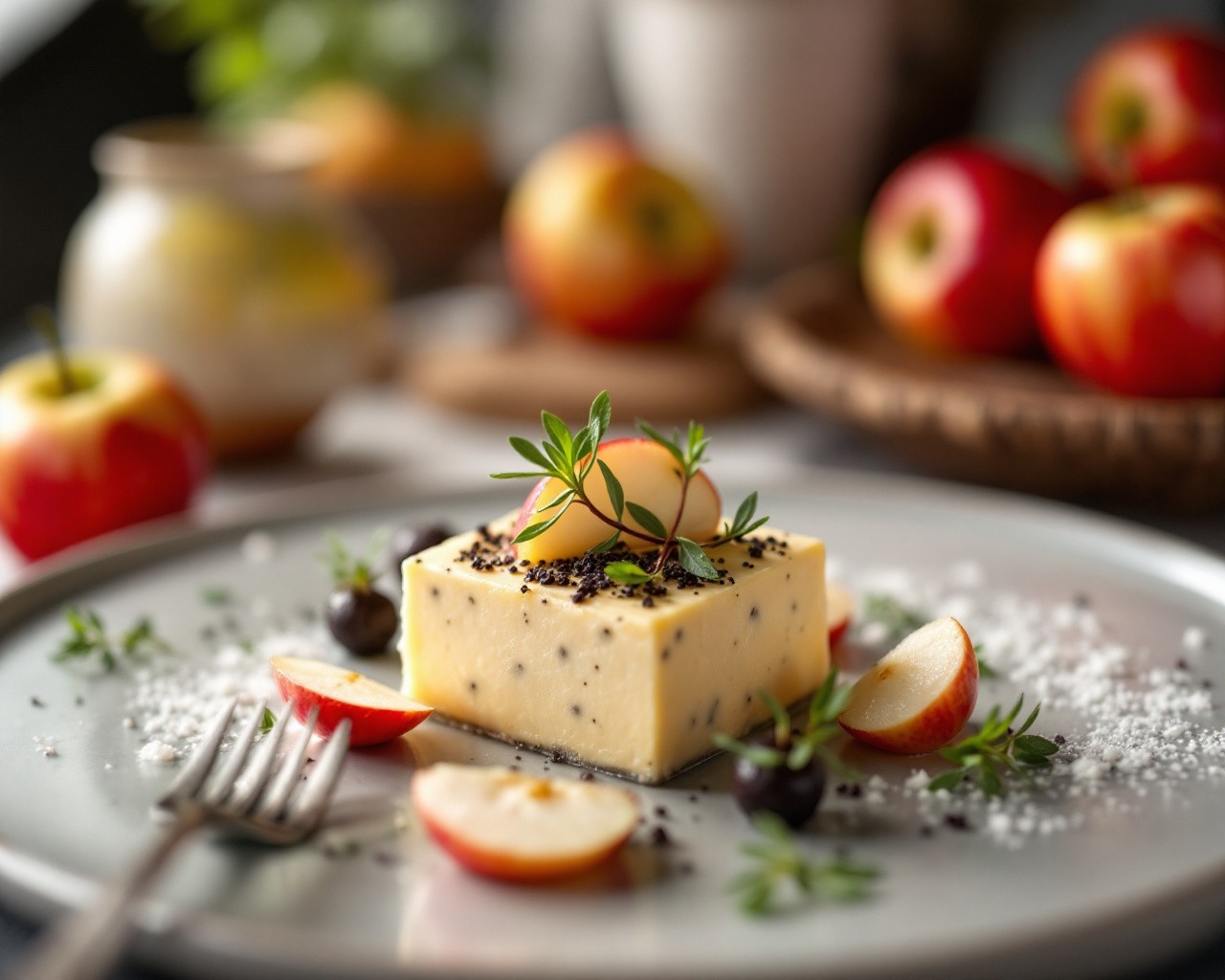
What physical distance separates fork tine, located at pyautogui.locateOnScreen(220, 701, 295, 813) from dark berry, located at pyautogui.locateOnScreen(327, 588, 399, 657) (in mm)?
270

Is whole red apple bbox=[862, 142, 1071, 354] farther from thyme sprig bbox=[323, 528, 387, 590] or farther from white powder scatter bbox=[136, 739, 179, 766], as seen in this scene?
white powder scatter bbox=[136, 739, 179, 766]

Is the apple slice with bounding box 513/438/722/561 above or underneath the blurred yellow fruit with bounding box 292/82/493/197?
underneath

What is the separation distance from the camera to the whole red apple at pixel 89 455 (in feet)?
6.30

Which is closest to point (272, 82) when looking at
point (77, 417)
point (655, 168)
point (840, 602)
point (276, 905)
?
point (655, 168)

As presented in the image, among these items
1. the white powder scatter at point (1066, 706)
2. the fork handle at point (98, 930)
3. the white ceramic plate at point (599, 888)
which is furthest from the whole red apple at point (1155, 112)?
the fork handle at point (98, 930)

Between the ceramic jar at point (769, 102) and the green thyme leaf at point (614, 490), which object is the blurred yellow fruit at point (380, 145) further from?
the green thyme leaf at point (614, 490)

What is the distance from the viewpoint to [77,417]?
193 centimetres

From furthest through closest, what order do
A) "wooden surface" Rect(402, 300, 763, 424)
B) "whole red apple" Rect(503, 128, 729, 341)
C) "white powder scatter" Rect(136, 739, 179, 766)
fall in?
1. "whole red apple" Rect(503, 128, 729, 341)
2. "wooden surface" Rect(402, 300, 763, 424)
3. "white powder scatter" Rect(136, 739, 179, 766)

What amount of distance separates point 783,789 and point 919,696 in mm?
248

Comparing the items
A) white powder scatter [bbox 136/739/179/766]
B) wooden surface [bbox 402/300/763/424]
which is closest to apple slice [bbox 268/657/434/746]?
white powder scatter [bbox 136/739/179/766]

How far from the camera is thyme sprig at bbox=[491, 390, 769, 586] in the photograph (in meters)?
1.33

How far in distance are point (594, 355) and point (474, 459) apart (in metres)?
0.40

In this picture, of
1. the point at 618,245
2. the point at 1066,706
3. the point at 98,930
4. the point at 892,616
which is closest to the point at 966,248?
the point at 618,245

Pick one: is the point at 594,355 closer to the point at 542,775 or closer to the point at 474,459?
the point at 474,459
